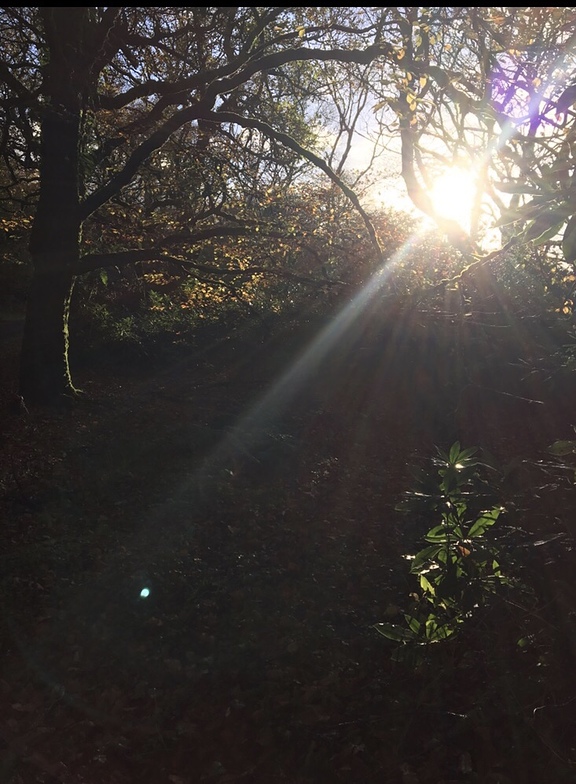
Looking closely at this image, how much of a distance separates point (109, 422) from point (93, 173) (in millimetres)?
3745

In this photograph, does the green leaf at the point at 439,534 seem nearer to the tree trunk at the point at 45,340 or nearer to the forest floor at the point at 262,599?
the forest floor at the point at 262,599

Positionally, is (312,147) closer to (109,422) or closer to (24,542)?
(109,422)

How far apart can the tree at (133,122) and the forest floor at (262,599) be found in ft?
7.53

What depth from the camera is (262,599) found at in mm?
4969

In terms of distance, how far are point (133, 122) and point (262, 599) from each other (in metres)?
7.01

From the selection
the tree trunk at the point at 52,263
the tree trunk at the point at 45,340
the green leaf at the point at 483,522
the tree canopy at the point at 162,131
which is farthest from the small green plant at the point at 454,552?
the tree trunk at the point at 45,340

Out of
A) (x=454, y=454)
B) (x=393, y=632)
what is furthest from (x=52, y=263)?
(x=393, y=632)

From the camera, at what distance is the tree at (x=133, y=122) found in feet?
23.7

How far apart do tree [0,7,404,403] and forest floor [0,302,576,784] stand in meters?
2.29

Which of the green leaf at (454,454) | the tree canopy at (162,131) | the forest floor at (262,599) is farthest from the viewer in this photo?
the tree canopy at (162,131)

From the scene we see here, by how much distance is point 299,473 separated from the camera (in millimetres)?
7520

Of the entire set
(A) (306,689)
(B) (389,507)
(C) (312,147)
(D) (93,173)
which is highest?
(D) (93,173)

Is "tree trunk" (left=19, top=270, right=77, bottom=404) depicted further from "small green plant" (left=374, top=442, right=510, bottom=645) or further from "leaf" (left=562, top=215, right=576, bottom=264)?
"leaf" (left=562, top=215, right=576, bottom=264)

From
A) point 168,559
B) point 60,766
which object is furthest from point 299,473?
point 60,766
